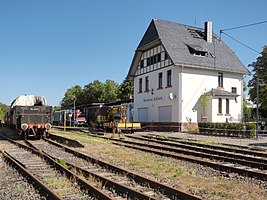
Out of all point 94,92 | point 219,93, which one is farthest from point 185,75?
point 94,92

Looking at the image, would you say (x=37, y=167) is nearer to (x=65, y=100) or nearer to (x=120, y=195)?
(x=120, y=195)

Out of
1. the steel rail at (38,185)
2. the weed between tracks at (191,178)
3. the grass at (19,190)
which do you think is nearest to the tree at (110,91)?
the weed between tracks at (191,178)

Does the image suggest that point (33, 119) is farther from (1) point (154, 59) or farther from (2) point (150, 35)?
(2) point (150, 35)

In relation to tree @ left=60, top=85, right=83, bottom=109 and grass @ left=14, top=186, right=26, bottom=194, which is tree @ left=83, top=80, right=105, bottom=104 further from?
grass @ left=14, top=186, right=26, bottom=194

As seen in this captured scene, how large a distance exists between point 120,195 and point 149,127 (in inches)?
997

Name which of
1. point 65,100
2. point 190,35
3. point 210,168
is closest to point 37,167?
point 210,168

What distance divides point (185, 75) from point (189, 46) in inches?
154

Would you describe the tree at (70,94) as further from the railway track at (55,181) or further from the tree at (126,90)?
the railway track at (55,181)

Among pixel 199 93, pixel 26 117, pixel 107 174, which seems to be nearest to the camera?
pixel 107 174

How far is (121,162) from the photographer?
10.9m

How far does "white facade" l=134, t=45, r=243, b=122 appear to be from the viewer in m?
29.4

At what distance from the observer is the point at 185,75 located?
29.6 meters

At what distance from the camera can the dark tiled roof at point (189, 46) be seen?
3020cm

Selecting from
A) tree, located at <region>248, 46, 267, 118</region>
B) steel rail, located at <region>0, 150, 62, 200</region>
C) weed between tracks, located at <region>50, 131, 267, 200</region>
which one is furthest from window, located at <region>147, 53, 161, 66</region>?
steel rail, located at <region>0, 150, 62, 200</region>
